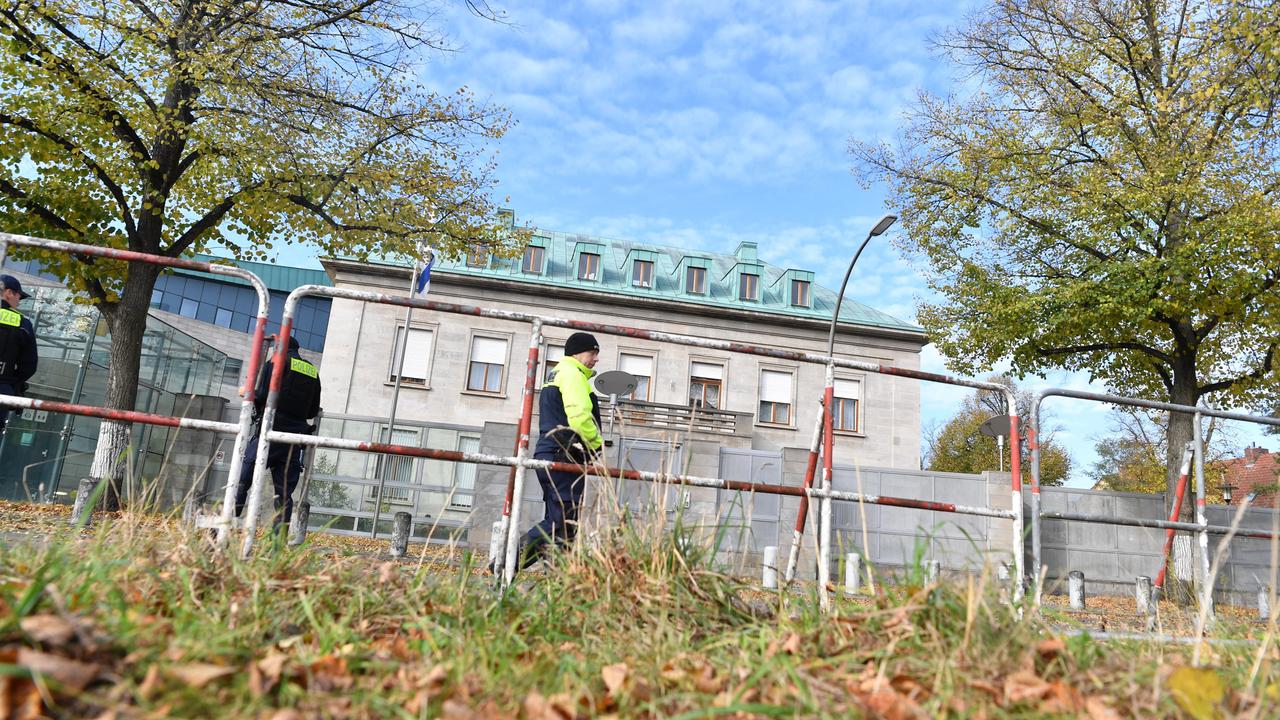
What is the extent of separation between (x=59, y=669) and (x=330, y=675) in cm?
64

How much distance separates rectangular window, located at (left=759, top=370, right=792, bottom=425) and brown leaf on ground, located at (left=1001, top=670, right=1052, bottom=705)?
89.6 feet

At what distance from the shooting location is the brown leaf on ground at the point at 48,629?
191cm

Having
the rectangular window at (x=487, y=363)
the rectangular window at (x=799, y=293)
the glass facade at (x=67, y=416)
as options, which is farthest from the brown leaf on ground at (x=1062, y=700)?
the rectangular window at (x=799, y=293)

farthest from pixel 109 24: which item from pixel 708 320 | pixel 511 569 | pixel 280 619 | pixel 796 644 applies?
pixel 708 320

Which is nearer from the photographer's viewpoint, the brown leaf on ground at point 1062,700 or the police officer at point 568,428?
the brown leaf on ground at point 1062,700

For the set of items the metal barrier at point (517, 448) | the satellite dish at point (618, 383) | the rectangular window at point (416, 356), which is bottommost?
the metal barrier at point (517, 448)

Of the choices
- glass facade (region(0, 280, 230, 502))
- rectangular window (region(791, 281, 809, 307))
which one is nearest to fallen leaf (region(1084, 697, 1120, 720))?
glass facade (region(0, 280, 230, 502))

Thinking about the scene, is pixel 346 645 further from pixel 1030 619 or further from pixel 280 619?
pixel 1030 619

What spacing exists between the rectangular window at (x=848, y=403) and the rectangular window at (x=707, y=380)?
14.1 ft

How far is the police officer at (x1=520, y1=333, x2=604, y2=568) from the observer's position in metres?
5.06

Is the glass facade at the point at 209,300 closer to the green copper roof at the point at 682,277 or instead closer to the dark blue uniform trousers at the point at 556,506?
the green copper roof at the point at 682,277

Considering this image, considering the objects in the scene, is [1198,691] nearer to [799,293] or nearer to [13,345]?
[13,345]

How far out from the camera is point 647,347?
29.1 metres

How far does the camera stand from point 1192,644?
2992 millimetres
